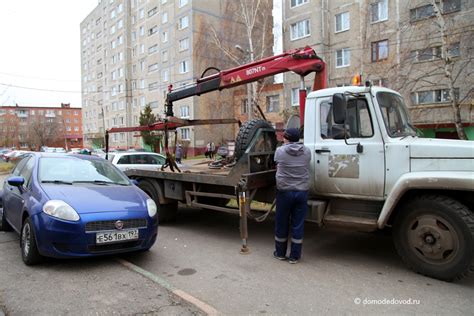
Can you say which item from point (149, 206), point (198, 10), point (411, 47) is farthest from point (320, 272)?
point (198, 10)

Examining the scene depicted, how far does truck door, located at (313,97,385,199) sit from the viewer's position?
4.93 meters

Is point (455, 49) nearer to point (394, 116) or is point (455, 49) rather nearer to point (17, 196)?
point (394, 116)

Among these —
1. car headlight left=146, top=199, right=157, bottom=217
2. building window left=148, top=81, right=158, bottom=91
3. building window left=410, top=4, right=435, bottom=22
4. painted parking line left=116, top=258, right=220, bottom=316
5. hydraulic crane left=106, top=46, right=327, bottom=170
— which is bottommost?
painted parking line left=116, top=258, right=220, bottom=316

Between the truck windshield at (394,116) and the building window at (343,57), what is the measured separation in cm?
2451

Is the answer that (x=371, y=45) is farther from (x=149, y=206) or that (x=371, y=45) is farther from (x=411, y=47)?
(x=149, y=206)

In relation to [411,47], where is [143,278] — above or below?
below

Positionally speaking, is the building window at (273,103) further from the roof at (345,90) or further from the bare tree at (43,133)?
the bare tree at (43,133)

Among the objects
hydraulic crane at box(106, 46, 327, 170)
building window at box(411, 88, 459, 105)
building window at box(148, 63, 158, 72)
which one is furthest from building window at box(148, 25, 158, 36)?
hydraulic crane at box(106, 46, 327, 170)

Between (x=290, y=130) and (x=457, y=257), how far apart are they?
2.54 meters

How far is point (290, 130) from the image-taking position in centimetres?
523

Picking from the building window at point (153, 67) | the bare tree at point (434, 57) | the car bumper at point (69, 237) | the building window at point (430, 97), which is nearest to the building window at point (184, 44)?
the building window at point (153, 67)

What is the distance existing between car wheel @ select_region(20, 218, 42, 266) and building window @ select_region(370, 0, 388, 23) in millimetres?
27169

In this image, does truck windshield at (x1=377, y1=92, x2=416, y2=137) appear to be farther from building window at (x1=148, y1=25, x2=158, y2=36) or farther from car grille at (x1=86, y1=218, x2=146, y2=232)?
building window at (x1=148, y1=25, x2=158, y2=36)

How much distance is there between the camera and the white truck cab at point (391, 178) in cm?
428
